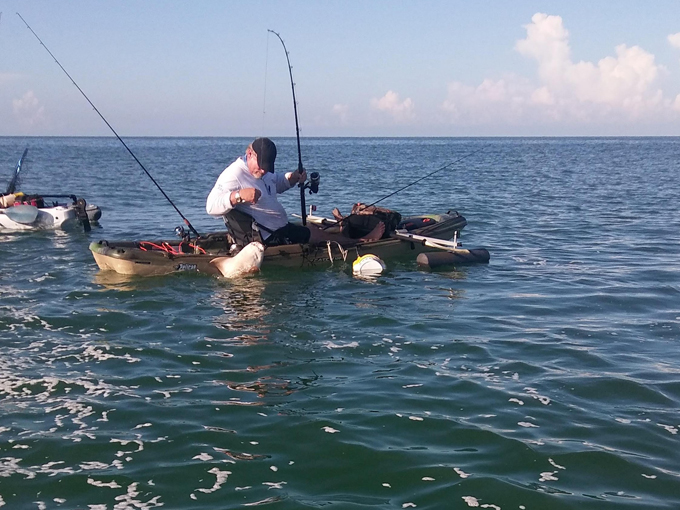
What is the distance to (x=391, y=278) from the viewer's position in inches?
432

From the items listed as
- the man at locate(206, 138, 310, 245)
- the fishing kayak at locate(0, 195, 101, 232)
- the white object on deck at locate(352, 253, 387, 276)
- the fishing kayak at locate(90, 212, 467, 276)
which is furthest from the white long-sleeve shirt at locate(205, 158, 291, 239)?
the fishing kayak at locate(0, 195, 101, 232)

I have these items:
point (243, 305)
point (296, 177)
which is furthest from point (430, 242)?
point (243, 305)

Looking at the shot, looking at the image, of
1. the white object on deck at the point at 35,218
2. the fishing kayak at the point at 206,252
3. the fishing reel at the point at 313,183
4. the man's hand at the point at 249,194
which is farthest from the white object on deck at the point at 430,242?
the white object on deck at the point at 35,218

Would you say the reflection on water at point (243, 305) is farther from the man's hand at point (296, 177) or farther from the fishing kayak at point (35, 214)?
the fishing kayak at point (35, 214)

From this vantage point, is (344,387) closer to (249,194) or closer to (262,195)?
(249,194)

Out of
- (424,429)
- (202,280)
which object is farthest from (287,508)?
(202,280)

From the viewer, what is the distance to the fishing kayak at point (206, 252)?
35.0 ft

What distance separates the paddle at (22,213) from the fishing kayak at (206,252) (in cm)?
469

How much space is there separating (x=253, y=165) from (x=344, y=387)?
183 inches

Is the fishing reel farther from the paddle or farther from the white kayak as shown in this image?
the paddle

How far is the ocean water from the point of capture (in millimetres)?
4664

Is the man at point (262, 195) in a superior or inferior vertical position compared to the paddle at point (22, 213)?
superior

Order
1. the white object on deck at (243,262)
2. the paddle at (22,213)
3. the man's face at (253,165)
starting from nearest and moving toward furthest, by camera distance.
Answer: the man's face at (253,165), the white object on deck at (243,262), the paddle at (22,213)

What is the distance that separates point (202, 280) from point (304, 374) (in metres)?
4.35
